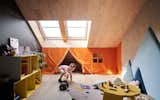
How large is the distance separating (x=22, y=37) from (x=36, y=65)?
2.70 feet

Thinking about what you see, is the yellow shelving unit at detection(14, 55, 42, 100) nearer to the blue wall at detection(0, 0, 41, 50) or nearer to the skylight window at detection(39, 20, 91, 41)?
the blue wall at detection(0, 0, 41, 50)

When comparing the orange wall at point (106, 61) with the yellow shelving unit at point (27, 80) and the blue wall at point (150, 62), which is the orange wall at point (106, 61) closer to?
the yellow shelving unit at point (27, 80)

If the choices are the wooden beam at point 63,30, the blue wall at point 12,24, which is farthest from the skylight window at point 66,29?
the blue wall at point 12,24

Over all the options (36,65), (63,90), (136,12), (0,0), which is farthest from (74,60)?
(0,0)

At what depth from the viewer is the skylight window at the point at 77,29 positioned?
5856mm

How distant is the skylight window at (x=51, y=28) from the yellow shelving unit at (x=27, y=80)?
1357 millimetres

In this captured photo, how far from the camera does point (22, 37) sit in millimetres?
4941

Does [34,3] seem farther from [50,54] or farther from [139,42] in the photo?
[50,54]

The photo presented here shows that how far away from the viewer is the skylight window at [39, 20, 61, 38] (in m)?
5.92

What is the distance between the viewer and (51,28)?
625cm

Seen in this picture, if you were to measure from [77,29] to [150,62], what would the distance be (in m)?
3.10

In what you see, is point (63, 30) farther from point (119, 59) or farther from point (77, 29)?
point (119, 59)

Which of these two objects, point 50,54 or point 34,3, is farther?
point 50,54

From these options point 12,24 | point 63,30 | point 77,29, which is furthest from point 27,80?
point 77,29
